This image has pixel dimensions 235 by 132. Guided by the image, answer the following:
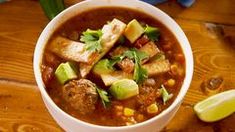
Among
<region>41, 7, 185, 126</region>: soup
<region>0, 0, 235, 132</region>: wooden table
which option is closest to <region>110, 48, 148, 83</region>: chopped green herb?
<region>41, 7, 185, 126</region>: soup

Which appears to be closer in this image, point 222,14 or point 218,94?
point 218,94

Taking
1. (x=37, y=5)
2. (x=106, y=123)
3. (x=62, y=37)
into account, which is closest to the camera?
(x=106, y=123)

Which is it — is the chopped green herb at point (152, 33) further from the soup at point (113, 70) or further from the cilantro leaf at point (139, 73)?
the cilantro leaf at point (139, 73)

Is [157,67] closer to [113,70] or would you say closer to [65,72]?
[113,70]

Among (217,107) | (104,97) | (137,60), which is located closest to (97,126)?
(104,97)

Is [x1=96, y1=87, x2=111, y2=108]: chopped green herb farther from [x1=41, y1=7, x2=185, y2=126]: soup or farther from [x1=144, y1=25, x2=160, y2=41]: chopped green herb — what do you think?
[x1=144, y1=25, x2=160, y2=41]: chopped green herb

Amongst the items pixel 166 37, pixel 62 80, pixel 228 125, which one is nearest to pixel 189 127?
pixel 228 125

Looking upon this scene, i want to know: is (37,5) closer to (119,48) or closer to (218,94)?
(119,48)
